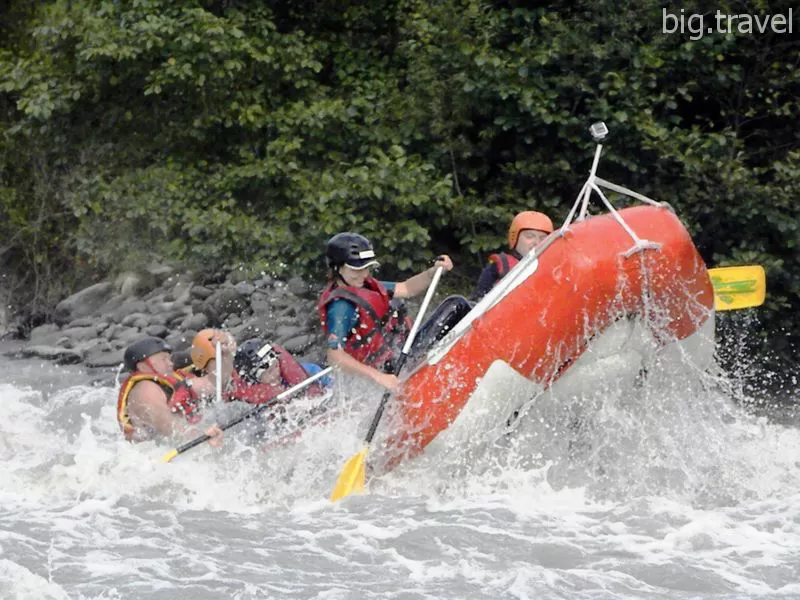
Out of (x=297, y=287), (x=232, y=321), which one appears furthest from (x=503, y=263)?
(x=232, y=321)

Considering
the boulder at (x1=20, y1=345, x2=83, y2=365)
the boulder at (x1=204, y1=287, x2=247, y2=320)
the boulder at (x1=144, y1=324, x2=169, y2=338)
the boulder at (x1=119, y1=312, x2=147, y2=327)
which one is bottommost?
the boulder at (x1=20, y1=345, x2=83, y2=365)

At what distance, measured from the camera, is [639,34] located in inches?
393

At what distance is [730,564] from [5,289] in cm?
906

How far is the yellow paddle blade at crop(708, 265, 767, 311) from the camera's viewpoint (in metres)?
7.57

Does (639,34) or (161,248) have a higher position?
(639,34)

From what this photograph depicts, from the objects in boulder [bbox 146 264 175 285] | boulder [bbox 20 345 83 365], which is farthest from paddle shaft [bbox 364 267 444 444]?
boulder [bbox 146 264 175 285]

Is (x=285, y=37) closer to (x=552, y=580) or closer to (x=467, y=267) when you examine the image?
(x=467, y=267)

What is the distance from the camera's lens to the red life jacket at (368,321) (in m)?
7.20

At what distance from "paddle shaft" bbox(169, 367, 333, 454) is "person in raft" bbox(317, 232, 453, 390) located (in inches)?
4.9

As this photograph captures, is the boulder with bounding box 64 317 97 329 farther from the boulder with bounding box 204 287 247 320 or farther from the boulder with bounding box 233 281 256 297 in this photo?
the boulder with bounding box 233 281 256 297

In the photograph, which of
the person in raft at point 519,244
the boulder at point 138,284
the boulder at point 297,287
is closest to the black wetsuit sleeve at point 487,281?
the person in raft at point 519,244

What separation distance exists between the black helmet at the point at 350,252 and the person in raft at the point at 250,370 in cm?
64

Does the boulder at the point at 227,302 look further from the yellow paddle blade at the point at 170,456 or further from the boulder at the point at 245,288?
the yellow paddle blade at the point at 170,456

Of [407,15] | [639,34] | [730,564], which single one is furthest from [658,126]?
[730,564]
